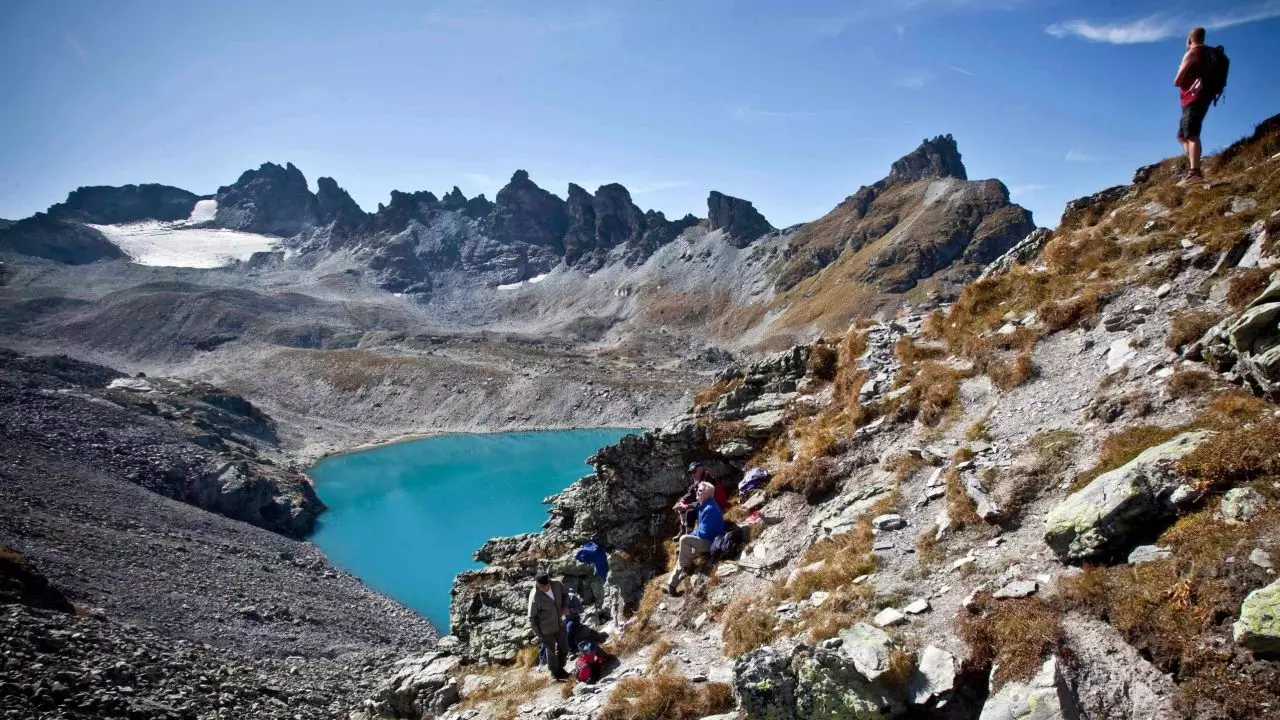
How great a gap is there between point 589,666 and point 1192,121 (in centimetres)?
1879

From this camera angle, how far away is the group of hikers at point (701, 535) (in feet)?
44.7

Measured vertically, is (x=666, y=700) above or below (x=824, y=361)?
below

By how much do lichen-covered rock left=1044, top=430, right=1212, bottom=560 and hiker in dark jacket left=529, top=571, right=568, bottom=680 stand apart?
9.41 m

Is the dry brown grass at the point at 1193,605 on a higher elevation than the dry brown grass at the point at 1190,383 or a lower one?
lower

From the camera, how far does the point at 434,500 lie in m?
73.1

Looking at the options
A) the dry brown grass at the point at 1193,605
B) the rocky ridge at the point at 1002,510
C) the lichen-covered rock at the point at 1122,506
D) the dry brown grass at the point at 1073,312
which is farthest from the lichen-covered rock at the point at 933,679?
the dry brown grass at the point at 1073,312

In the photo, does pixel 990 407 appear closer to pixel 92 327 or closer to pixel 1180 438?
pixel 1180 438

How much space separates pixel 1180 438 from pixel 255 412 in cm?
11259

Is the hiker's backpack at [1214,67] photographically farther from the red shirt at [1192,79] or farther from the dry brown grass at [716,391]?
the dry brown grass at [716,391]

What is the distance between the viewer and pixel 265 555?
144 feet

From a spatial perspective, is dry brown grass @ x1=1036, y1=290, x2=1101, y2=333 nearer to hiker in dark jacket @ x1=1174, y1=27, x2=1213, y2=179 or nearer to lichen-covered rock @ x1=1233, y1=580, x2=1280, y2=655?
hiker in dark jacket @ x1=1174, y1=27, x2=1213, y2=179

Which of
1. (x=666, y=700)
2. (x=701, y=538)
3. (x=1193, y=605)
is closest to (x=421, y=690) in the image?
(x=701, y=538)

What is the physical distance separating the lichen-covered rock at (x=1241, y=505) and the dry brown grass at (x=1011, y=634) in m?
2.24

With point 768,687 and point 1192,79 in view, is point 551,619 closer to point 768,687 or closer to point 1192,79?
point 768,687
